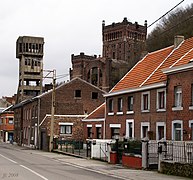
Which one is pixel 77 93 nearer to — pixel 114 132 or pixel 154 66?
pixel 114 132

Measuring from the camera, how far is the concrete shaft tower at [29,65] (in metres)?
83.4

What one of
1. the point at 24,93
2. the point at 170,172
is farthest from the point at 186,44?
the point at 24,93

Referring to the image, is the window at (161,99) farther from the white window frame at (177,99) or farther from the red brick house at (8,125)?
the red brick house at (8,125)

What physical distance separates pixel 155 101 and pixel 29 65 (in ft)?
178

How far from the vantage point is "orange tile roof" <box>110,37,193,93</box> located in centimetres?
3388

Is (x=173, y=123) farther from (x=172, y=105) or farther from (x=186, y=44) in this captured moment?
(x=186, y=44)

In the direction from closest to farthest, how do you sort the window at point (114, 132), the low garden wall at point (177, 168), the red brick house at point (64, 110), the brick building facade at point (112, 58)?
1. the low garden wall at point (177, 168)
2. the window at point (114, 132)
3. the red brick house at point (64, 110)
4. the brick building facade at point (112, 58)

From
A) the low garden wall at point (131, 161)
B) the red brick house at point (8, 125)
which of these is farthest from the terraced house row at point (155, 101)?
the red brick house at point (8, 125)

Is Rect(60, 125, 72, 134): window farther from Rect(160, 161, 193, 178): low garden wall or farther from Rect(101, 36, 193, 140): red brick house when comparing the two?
Rect(160, 161, 193, 178): low garden wall

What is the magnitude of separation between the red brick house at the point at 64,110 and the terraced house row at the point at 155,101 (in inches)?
262

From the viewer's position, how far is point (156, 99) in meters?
33.0

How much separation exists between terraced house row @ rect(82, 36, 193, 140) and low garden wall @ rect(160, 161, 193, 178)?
3.54 metres

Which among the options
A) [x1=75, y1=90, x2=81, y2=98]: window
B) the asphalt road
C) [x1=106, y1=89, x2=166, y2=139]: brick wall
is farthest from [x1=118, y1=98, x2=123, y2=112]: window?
[x1=75, y1=90, x2=81, y2=98]: window

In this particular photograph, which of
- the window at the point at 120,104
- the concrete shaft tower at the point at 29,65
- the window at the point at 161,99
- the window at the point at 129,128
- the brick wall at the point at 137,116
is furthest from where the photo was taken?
the concrete shaft tower at the point at 29,65
